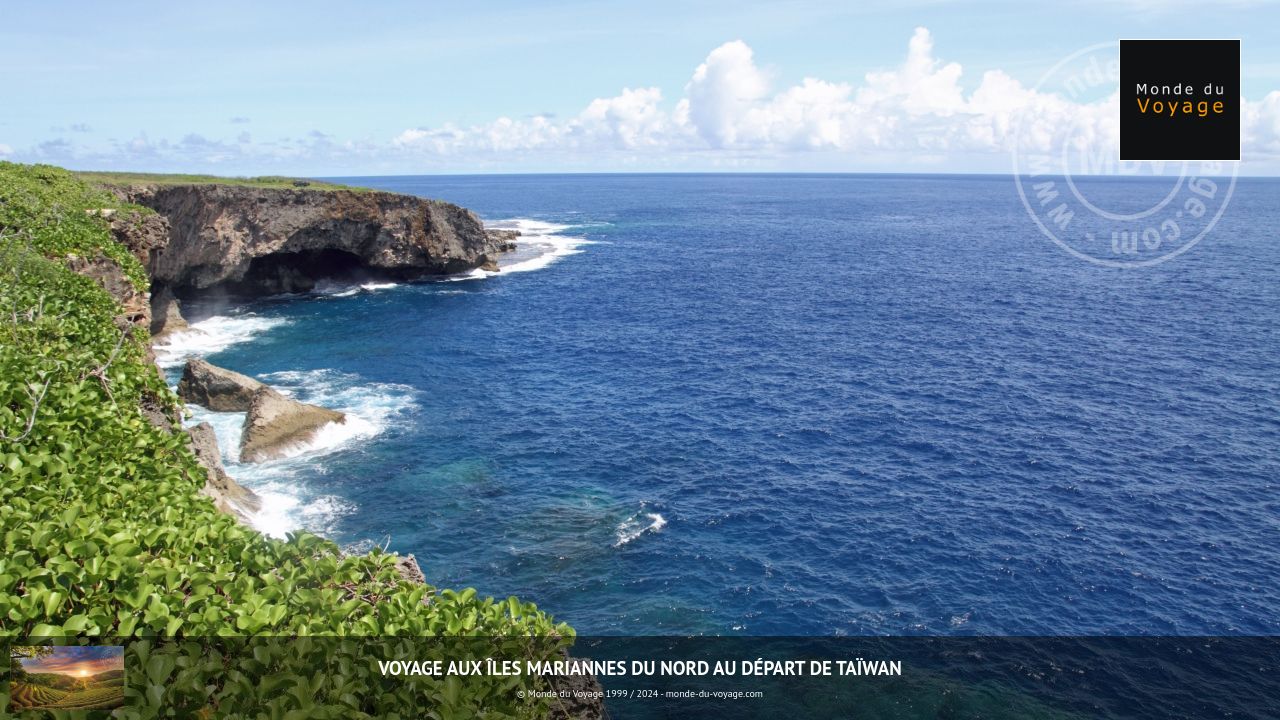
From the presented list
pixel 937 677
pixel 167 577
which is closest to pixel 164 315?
pixel 937 677

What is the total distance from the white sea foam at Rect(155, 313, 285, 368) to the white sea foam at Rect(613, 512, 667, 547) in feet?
161

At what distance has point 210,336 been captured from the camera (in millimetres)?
81375

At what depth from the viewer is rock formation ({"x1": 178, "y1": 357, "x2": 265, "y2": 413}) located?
57125 mm

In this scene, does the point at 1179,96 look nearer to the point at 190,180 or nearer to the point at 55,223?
the point at 55,223

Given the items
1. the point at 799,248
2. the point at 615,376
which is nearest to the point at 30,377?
the point at 615,376

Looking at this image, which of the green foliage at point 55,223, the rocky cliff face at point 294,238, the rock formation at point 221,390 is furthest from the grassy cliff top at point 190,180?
the green foliage at point 55,223

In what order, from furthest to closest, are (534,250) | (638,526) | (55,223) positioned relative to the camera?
(534,250), (638,526), (55,223)

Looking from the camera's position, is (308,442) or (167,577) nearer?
(167,577)

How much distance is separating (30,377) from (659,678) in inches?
978

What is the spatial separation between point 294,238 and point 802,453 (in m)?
72.7

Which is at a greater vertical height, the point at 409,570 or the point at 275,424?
the point at 409,570

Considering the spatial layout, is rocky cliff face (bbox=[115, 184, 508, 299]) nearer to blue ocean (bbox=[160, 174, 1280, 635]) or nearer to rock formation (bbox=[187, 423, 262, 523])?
blue ocean (bbox=[160, 174, 1280, 635])

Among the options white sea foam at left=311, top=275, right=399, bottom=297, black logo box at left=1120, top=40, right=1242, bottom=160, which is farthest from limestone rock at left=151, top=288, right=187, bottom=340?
black logo box at left=1120, top=40, right=1242, bottom=160

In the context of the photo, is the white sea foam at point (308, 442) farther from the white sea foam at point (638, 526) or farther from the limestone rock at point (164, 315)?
the limestone rock at point (164, 315)
